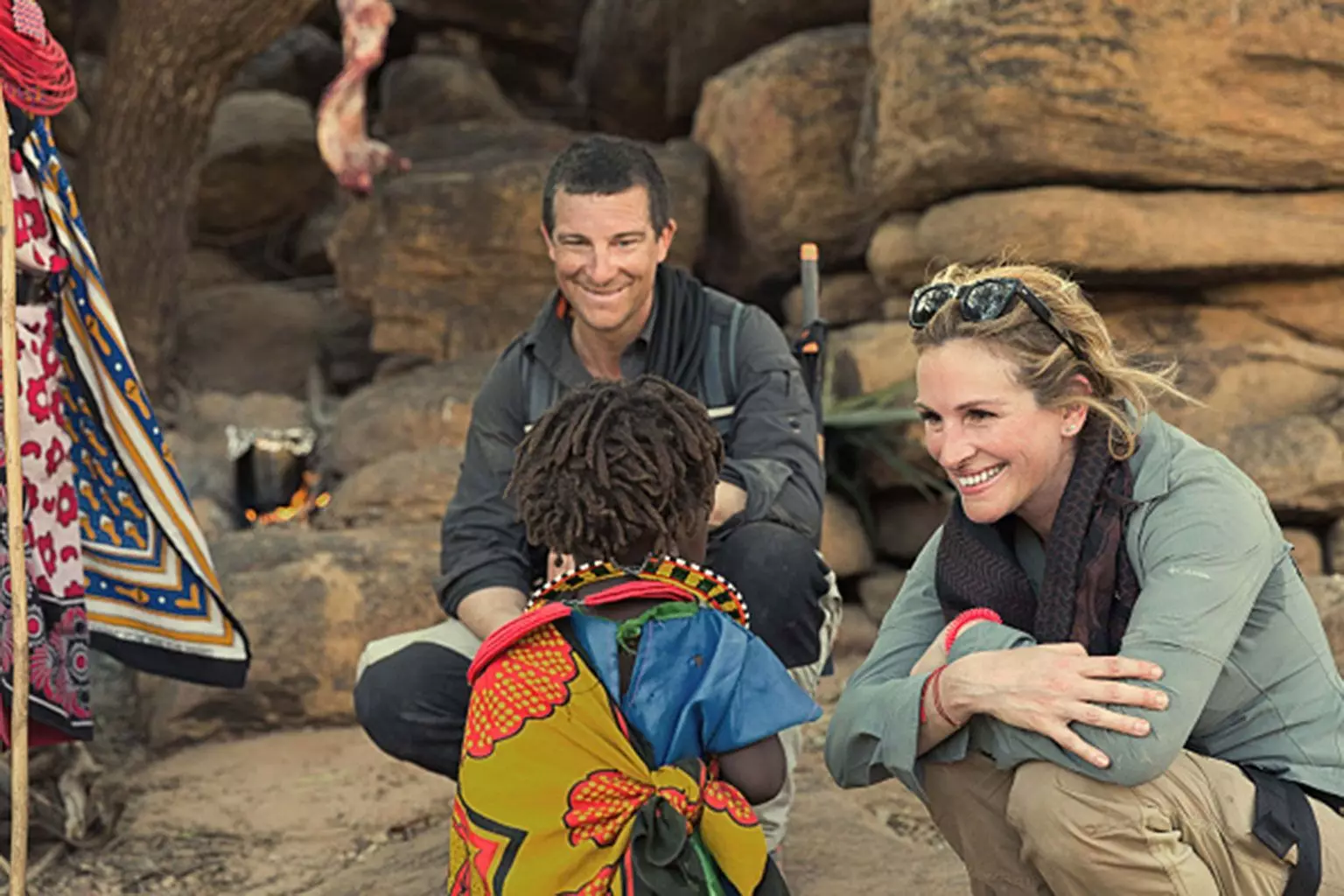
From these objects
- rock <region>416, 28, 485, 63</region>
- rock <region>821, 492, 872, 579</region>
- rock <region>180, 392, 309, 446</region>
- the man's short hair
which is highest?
rock <region>416, 28, 485, 63</region>

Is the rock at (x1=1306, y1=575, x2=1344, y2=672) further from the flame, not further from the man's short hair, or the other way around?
the flame

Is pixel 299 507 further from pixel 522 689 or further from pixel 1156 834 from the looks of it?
pixel 1156 834

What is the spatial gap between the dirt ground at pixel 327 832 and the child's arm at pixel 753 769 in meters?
0.95

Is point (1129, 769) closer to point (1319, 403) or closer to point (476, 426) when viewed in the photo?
point (476, 426)

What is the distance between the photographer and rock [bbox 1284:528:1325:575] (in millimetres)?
5211

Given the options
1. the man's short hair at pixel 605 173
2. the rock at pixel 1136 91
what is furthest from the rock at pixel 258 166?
the man's short hair at pixel 605 173

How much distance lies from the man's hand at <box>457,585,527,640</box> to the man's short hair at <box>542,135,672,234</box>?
82 centimetres

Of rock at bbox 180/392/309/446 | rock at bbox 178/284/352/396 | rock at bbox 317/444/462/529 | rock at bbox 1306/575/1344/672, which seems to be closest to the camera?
rock at bbox 1306/575/1344/672

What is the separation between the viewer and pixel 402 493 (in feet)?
19.4

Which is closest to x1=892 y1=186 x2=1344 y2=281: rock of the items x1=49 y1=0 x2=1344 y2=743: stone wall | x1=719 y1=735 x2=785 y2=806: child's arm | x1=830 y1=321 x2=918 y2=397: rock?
x1=49 y1=0 x2=1344 y2=743: stone wall

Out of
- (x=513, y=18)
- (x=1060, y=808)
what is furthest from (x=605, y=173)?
(x=513, y=18)

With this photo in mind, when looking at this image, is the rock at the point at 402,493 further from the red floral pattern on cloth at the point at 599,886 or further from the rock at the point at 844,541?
the red floral pattern on cloth at the point at 599,886

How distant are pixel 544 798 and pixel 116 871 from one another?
6.24 feet

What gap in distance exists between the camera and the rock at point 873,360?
5.70m
